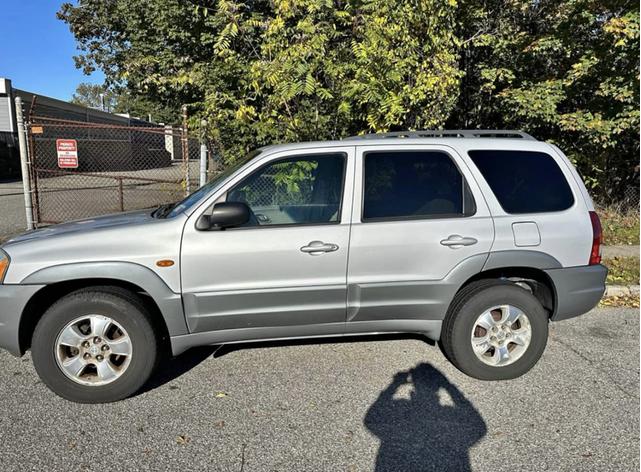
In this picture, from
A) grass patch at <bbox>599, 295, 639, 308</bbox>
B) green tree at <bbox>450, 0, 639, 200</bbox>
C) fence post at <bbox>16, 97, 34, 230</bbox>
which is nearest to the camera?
grass patch at <bbox>599, 295, 639, 308</bbox>

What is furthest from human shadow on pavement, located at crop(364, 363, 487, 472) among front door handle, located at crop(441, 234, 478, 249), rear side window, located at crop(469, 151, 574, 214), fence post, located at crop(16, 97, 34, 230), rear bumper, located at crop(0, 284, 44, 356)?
fence post, located at crop(16, 97, 34, 230)

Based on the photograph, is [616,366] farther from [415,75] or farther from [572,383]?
[415,75]

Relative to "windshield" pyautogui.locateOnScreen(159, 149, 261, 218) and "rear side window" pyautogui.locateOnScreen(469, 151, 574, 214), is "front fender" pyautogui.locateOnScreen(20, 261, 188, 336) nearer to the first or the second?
"windshield" pyautogui.locateOnScreen(159, 149, 261, 218)

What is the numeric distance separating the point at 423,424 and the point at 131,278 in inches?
83.7

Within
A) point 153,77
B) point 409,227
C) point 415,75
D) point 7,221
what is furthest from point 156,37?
point 409,227

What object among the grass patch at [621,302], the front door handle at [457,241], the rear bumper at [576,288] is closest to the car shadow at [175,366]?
the front door handle at [457,241]

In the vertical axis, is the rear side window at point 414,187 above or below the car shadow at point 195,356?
above

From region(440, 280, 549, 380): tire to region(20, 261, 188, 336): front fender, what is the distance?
2.00 m

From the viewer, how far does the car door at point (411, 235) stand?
10.8 ft

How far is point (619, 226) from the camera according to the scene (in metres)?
8.95

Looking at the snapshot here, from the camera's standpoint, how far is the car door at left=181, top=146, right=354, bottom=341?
3139 millimetres

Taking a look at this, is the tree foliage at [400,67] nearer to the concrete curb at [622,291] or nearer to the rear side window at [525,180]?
the rear side window at [525,180]

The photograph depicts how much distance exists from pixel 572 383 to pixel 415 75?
171 inches

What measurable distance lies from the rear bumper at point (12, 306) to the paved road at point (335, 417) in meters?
0.52
